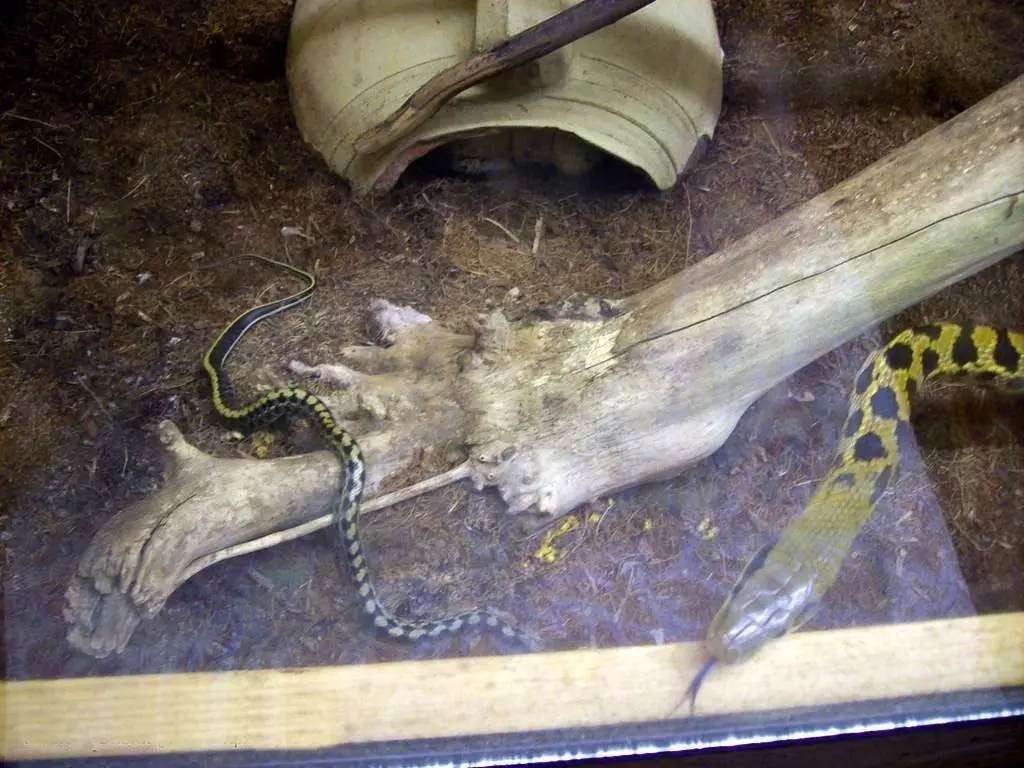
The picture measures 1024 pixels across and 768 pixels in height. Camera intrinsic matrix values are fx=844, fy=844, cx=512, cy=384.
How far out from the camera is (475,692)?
1472 millimetres

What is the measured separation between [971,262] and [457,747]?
1.49 metres

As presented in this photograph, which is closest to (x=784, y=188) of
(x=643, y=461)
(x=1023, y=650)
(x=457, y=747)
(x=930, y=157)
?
(x=930, y=157)

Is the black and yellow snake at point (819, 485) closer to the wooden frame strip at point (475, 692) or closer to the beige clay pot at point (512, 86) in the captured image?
the wooden frame strip at point (475, 692)

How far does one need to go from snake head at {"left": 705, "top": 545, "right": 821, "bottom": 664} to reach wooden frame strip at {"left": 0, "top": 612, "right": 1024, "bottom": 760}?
1.6 inches

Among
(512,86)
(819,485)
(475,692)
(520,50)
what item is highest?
(520,50)

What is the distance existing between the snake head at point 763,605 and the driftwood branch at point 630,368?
1.22 ft

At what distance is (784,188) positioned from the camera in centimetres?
239

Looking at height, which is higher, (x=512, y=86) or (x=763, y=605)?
(x=512, y=86)

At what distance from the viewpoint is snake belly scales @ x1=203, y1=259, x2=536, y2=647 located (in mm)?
1762

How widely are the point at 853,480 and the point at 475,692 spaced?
3.38 feet

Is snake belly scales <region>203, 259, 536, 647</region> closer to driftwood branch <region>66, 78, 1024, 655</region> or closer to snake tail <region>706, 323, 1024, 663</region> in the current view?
driftwood branch <region>66, 78, 1024, 655</region>

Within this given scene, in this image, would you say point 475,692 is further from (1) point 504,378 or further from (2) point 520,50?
(2) point 520,50

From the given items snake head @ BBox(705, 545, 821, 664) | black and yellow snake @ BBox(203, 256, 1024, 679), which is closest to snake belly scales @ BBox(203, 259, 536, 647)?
black and yellow snake @ BBox(203, 256, 1024, 679)

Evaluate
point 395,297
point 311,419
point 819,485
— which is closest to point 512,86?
point 395,297
